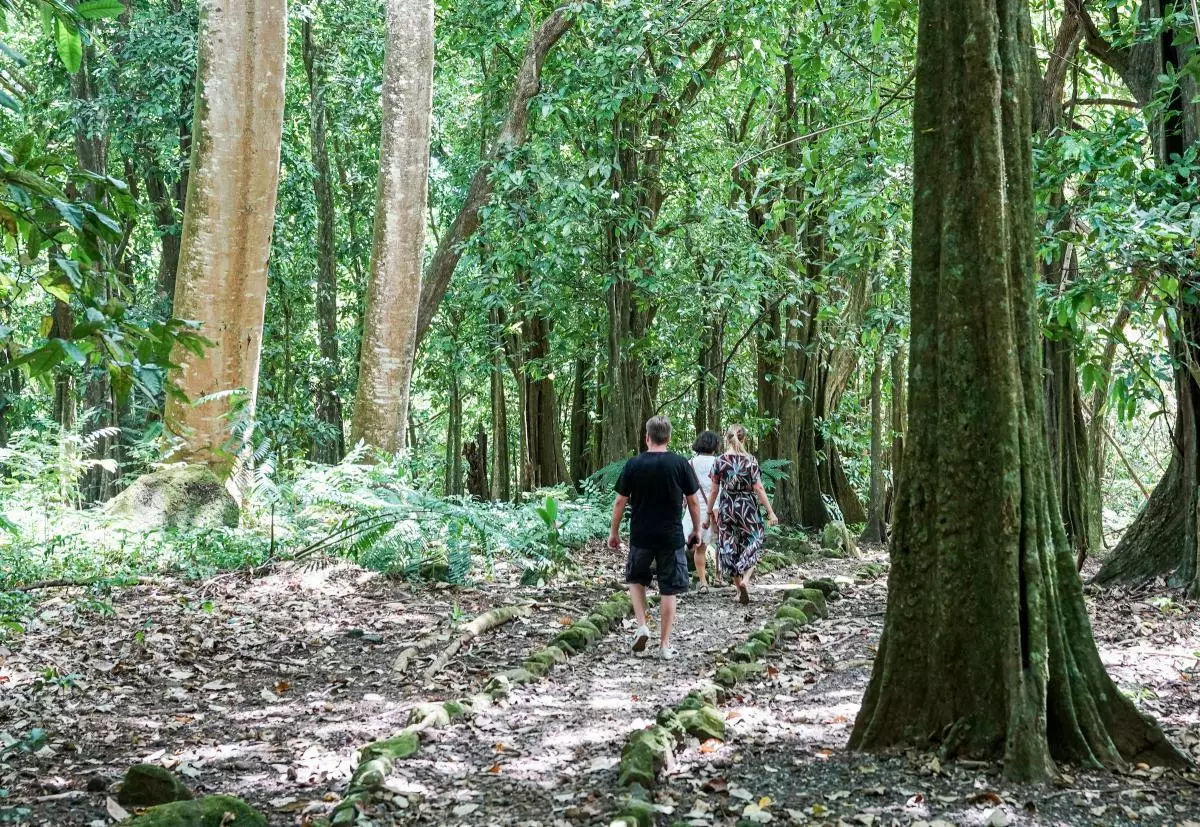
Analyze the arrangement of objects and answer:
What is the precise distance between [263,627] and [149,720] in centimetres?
207

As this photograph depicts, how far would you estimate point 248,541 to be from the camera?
965cm

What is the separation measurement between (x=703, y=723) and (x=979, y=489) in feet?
6.10

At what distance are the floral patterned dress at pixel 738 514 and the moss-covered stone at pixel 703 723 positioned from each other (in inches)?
203

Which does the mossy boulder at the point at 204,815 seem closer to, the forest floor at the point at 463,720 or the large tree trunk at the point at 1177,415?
the forest floor at the point at 463,720

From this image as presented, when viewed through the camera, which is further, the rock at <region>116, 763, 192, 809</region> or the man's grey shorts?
the man's grey shorts

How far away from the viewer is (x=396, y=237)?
12.4 metres

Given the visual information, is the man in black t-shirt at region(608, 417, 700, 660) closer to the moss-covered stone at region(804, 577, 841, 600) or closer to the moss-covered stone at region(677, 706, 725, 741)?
the moss-covered stone at region(677, 706, 725, 741)

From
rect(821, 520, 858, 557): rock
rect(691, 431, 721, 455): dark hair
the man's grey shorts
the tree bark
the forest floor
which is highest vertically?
the tree bark

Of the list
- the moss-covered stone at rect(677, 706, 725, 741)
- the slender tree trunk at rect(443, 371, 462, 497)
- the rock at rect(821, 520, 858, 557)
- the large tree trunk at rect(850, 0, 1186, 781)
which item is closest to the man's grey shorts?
the moss-covered stone at rect(677, 706, 725, 741)

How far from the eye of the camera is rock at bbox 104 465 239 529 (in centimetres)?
966

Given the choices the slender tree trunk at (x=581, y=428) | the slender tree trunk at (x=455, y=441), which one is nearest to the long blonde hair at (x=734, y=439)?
the slender tree trunk at (x=581, y=428)

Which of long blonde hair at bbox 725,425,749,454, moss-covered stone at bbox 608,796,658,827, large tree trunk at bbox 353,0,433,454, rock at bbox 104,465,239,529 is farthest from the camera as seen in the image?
large tree trunk at bbox 353,0,433,454

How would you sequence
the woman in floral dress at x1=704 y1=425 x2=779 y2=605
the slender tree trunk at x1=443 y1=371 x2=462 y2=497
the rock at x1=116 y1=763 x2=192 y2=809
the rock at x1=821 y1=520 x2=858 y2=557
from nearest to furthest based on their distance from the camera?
the rock at x1=116 y1=763 x2=192 y2=809
the woman in floral dress at x1=704 y1=425 x2=779 y2=605
the rock at x1=821 y1=520 x2=858 y2=557
the slender tree trunk at x1=443 y1=371 x2=462 y2=497

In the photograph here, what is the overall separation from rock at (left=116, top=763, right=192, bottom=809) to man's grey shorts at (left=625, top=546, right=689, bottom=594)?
4059 mm
